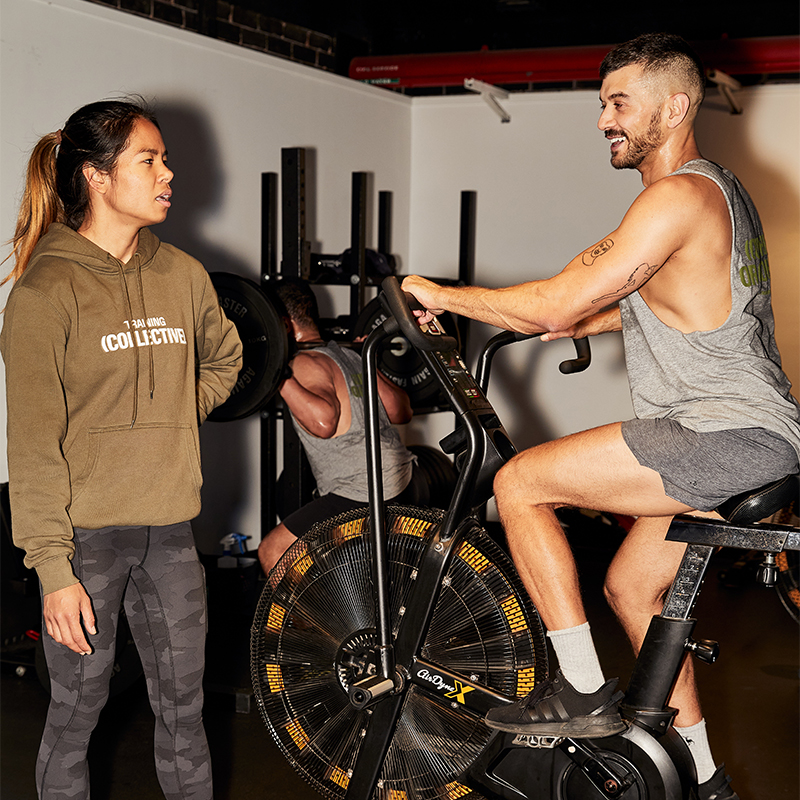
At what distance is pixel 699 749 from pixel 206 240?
3.00 metres

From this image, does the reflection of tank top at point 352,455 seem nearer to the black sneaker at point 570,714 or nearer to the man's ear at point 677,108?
the black sneaker at point 570,714

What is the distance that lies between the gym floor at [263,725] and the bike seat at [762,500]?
1.23 m

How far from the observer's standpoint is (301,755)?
98.5 inches

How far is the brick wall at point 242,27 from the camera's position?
5191 millimetres

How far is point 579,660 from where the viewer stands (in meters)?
2.07

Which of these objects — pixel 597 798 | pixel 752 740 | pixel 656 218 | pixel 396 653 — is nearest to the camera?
Result: pixel 656 218

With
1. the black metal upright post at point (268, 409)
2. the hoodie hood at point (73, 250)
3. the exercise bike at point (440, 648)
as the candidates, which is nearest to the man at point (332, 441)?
the exercise bike at point (440, 648)

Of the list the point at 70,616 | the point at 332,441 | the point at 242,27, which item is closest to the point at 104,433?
the point at 70,616

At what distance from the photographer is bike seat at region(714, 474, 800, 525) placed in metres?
1.97

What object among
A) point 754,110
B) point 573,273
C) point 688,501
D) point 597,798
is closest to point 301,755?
point 597,798

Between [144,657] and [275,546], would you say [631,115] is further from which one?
[275,546]

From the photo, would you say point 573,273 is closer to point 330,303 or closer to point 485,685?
point 485,685

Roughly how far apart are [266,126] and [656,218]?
3118mm

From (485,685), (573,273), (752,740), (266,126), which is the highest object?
(266,126)
